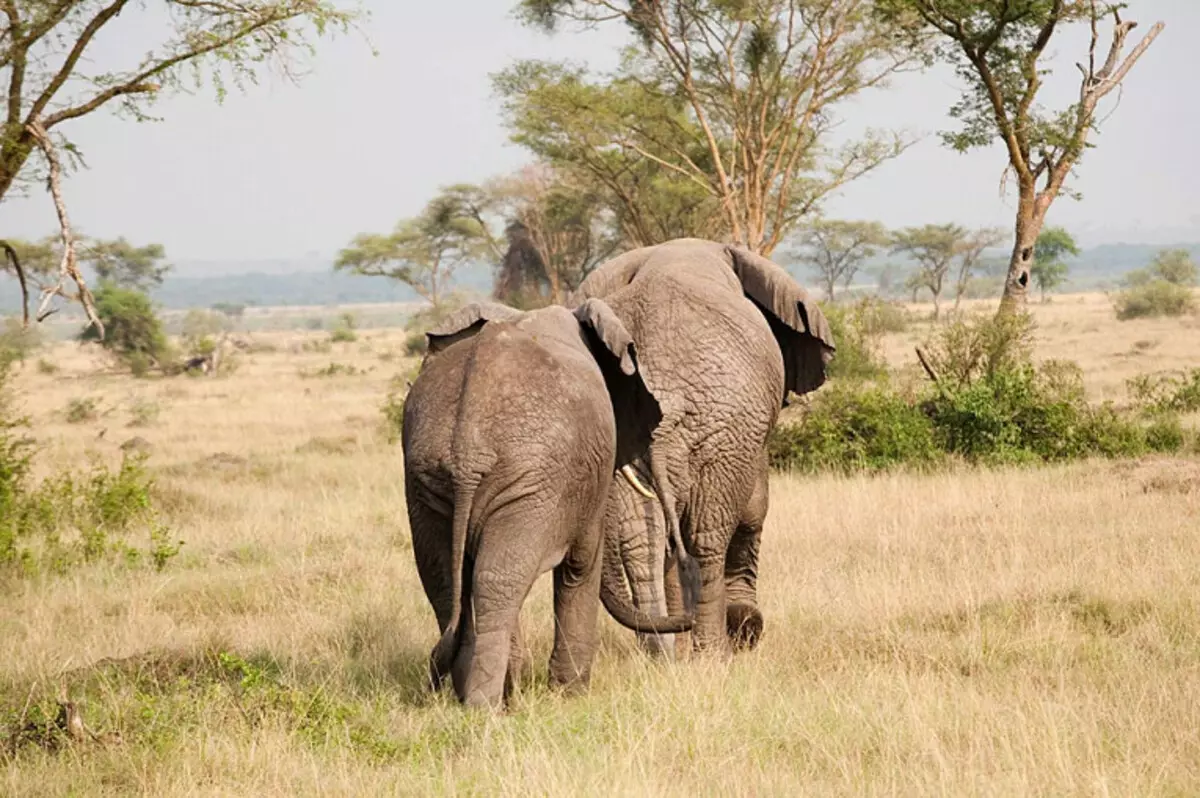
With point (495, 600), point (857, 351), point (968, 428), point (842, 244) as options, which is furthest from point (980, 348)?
point (842, 244)

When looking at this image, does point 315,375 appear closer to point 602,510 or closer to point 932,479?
point 932,479

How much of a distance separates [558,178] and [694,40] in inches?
664

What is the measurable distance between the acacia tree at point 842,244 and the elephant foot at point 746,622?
171 feet

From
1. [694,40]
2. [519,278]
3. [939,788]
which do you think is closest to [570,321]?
[939,788]

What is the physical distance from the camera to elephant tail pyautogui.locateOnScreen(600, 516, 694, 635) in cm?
533

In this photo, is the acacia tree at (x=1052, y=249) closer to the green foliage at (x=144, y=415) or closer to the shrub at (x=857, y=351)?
the shrub at (x=857, y=351)

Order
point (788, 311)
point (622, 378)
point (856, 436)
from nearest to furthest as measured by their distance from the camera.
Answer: point (622, 378) → point (788, 311) → point (856, 436)

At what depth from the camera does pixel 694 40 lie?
21.8m

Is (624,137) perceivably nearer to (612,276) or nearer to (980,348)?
(980,348)

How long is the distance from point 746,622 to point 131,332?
115 feet

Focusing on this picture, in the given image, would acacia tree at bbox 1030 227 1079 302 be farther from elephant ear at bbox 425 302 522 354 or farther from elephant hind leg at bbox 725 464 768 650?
elephant ear at bbox 425 302 522 354

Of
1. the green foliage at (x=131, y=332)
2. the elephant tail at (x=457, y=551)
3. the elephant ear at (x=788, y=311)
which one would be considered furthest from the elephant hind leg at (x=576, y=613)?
the green foliage at (x=131, y=332)

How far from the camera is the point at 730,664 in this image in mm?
5980

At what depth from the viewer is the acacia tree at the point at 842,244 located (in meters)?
60.4
